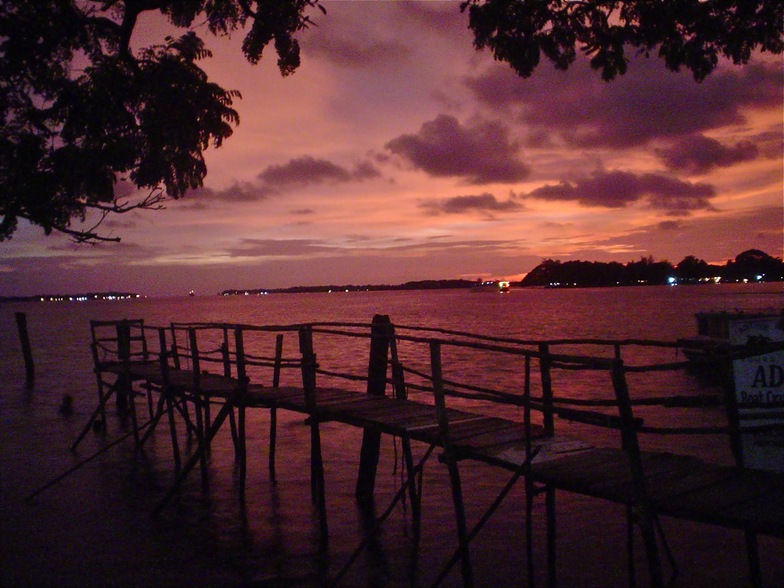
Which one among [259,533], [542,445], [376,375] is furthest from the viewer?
[376,375]

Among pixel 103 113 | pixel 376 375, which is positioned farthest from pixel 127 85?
pixel 376 375

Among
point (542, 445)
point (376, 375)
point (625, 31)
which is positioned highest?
point (625, 31)

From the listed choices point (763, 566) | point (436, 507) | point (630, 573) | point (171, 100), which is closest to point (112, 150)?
point (171, 100)

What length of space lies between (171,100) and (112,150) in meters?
1.02

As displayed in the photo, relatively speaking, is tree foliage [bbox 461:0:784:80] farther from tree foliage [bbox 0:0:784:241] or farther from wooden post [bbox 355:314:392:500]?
wooden post [bbox 355:314:392:500]

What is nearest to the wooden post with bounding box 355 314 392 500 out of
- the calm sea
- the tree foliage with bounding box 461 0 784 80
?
the calm sea

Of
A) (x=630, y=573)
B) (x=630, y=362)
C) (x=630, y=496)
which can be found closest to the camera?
(x=630, y=496)

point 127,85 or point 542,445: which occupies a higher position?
point 127,85

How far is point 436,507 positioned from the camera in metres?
10.2

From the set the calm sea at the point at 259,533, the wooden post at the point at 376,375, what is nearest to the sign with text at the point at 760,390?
the calm sea at the point at 259,533

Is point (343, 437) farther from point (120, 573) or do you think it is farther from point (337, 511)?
point (120, 573)

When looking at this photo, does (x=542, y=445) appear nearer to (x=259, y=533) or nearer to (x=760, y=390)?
(x=760, y=390)

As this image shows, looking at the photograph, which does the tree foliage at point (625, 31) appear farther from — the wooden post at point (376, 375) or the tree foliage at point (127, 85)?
the wooden post at point (376, 375)

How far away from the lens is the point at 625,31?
23.7 ft
